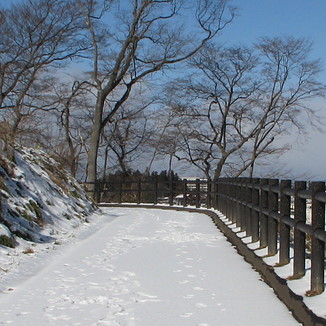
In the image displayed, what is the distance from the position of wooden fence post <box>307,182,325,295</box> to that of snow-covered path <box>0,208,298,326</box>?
363 mm

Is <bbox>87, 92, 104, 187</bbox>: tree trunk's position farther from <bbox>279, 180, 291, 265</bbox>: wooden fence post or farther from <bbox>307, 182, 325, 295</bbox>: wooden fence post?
<bbox>307, 182, 325, 295</bbox>: wooden fence post

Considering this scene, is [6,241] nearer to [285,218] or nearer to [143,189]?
[285,218]

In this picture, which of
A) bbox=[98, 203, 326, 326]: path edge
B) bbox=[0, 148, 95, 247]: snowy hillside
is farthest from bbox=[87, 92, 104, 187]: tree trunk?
bbox=[98, 203, 326, 326]: path edge

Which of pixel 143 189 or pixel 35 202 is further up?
pixel 143 189

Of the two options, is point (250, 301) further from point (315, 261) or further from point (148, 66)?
point (148, 66)

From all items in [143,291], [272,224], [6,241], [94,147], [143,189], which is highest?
[94,147]

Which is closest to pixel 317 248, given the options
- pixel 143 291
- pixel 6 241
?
pixel 143 291

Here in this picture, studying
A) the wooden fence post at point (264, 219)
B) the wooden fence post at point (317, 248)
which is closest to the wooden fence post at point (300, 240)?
the wooden fence post at point (317, 248)

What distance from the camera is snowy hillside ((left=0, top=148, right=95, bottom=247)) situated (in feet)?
27.3

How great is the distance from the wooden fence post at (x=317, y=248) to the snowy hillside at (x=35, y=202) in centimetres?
460

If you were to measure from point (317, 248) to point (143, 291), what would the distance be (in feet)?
6.34

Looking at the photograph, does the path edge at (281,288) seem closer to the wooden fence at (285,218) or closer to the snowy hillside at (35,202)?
the wooden fence at (285,218)

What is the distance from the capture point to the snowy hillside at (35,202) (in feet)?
27.3

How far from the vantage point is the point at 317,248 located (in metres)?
4.28
